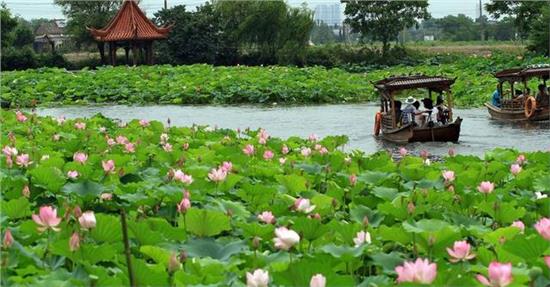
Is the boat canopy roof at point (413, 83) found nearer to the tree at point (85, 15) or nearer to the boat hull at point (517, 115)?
the boat hull at point (517, 115)

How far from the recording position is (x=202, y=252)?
8.11ft

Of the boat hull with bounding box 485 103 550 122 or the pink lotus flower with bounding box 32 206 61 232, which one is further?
the boat hull with bounding box 485 103 550 122

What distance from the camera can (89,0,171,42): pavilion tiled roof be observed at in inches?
1175

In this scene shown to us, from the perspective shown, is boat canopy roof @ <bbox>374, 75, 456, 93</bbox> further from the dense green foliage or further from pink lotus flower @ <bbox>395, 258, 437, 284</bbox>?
pink lotus flower @ <bbox>395, 258, 437, 284</bbox>

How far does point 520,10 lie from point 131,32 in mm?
13689

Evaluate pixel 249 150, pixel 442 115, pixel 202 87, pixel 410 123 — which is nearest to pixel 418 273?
pixel 249 150

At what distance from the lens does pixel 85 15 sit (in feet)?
130

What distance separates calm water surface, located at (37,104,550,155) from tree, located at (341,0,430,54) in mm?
15522

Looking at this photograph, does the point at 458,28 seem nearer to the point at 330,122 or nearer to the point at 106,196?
the point at 330,122

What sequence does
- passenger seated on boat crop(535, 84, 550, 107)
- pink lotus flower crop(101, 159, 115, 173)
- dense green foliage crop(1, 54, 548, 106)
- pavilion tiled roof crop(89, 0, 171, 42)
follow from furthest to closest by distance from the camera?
pavilion tiled roof crop(89, 0, 171, 42)
dense green foliage crop(1, 54, 548, 106)
passenger seated on boat crop(535, 84, 550, 107)
pink lotus flower crop(101, 159, 115, 173)

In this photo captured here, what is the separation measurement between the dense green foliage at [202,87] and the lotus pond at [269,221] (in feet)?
50.7

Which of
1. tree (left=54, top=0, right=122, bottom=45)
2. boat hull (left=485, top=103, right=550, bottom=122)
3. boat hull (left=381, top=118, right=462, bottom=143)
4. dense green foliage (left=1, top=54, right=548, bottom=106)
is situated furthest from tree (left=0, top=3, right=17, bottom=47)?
boat hull (left=381, top=118, right=462, bottom=143)

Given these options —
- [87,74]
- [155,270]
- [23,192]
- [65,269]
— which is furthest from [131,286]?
[87,74]

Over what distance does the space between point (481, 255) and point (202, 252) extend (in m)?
0.78
